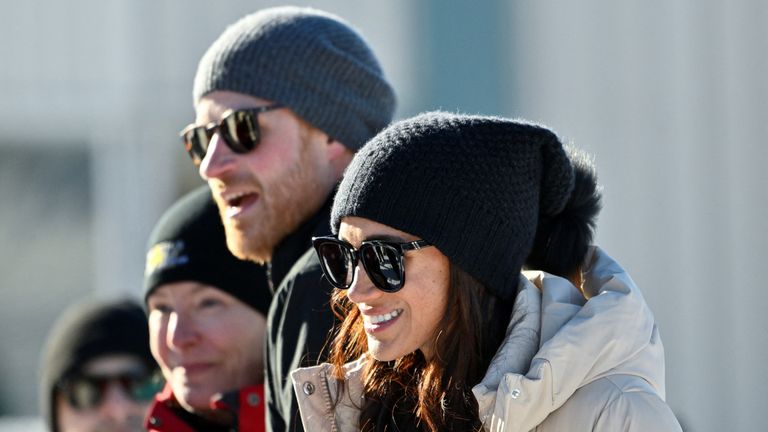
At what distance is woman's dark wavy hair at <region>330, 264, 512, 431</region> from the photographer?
2363 millimetres

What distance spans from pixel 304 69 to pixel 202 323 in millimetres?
794

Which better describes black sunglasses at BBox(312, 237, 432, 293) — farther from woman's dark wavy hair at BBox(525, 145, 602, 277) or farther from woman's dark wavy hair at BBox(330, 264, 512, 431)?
woman's dark wavy hair at BBox(525, 145, 602, 277)

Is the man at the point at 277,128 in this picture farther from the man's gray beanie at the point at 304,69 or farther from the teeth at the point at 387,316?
the teeth at the point at 387,316

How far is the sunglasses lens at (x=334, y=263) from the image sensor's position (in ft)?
8.04

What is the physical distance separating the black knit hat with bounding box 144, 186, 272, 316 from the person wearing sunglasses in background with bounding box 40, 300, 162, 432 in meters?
0.59

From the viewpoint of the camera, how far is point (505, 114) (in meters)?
7.04

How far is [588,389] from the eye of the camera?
224 cm

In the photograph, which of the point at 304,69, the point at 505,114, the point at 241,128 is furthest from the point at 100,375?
the point at 505,114

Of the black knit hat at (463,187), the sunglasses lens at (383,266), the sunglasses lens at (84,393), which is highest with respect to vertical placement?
the black knit hat at (463,187)

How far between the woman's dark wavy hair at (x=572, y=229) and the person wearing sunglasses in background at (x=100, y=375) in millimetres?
1895

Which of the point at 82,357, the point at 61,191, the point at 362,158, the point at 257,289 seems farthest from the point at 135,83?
the point at 362,158

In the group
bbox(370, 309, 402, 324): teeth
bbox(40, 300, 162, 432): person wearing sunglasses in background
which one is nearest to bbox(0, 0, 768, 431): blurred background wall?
bbox(40, 300, 162, 432): person wearing sunglasses in background

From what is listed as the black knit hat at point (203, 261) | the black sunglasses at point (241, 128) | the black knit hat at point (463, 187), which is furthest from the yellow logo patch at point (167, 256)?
the black knit hat at point (463, 187)

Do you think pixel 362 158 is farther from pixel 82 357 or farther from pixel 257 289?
pixel 82 357
